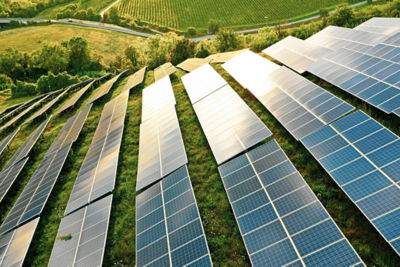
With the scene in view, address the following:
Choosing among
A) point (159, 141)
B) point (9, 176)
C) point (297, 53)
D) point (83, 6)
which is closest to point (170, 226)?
point (159, 141)

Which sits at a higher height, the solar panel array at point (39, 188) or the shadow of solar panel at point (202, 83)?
the shadow of solar panel at point (202, 83)

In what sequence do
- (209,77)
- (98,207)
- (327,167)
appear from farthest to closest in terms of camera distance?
(209,77) < (98,207) < (327,167)

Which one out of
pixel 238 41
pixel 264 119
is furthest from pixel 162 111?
pixel 238 41

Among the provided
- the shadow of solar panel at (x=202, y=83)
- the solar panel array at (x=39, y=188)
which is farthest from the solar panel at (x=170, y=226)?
the shadow of solar panel at (x=202, y=83)

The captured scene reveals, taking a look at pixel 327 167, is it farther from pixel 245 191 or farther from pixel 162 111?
pixel 162 111

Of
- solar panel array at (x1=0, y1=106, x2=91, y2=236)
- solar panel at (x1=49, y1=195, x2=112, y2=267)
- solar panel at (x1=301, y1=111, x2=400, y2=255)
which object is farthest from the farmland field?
solar panel at (x1=49, y1=195, x2=112, y2=267)

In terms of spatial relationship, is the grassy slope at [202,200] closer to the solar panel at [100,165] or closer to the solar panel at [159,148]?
the solar panel at [100,165]

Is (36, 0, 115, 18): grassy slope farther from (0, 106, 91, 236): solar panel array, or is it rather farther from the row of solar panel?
(0, 106, 91, 236): solar panel array
